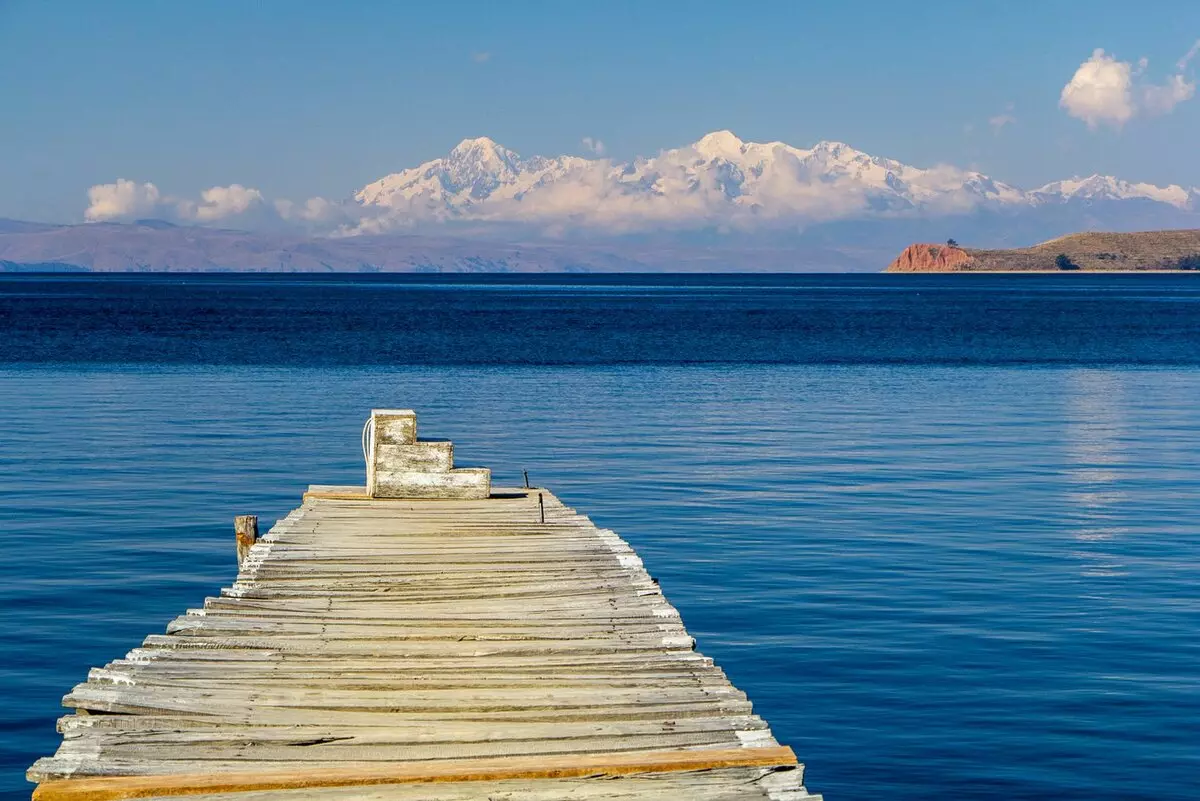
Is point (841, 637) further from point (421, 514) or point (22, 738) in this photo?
point (22, 738)

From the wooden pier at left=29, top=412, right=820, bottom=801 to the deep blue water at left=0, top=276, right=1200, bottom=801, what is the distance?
2648 millimetres

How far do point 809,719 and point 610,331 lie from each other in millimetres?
80712

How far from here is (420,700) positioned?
30.9 ft

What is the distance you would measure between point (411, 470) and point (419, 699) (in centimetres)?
953

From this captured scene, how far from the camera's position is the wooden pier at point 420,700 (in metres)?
8.02

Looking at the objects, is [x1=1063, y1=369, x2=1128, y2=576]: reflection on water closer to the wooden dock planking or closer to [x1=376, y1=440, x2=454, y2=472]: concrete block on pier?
[x1=376, y1=440, x2=454, y2=472]: concrete block on pier

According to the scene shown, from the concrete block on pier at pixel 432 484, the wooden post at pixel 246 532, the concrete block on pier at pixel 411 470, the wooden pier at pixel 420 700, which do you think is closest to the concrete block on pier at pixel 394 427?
the concrete block on pier at pixel 411 470

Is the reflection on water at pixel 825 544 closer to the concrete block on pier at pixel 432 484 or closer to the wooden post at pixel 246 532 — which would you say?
the wooden post at pixel 246 532

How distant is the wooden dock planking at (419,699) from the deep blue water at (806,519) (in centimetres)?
271

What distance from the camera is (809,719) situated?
13938 mm

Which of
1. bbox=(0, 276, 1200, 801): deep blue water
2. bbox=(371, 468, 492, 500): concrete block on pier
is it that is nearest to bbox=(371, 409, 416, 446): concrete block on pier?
bbox=(371, 468, 492, 500): concrete block on pier

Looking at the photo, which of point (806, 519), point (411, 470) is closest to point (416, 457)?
point (411, 470)

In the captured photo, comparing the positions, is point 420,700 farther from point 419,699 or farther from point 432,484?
point 432,484

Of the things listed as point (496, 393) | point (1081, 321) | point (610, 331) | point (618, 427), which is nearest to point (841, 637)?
point (618, 427)
